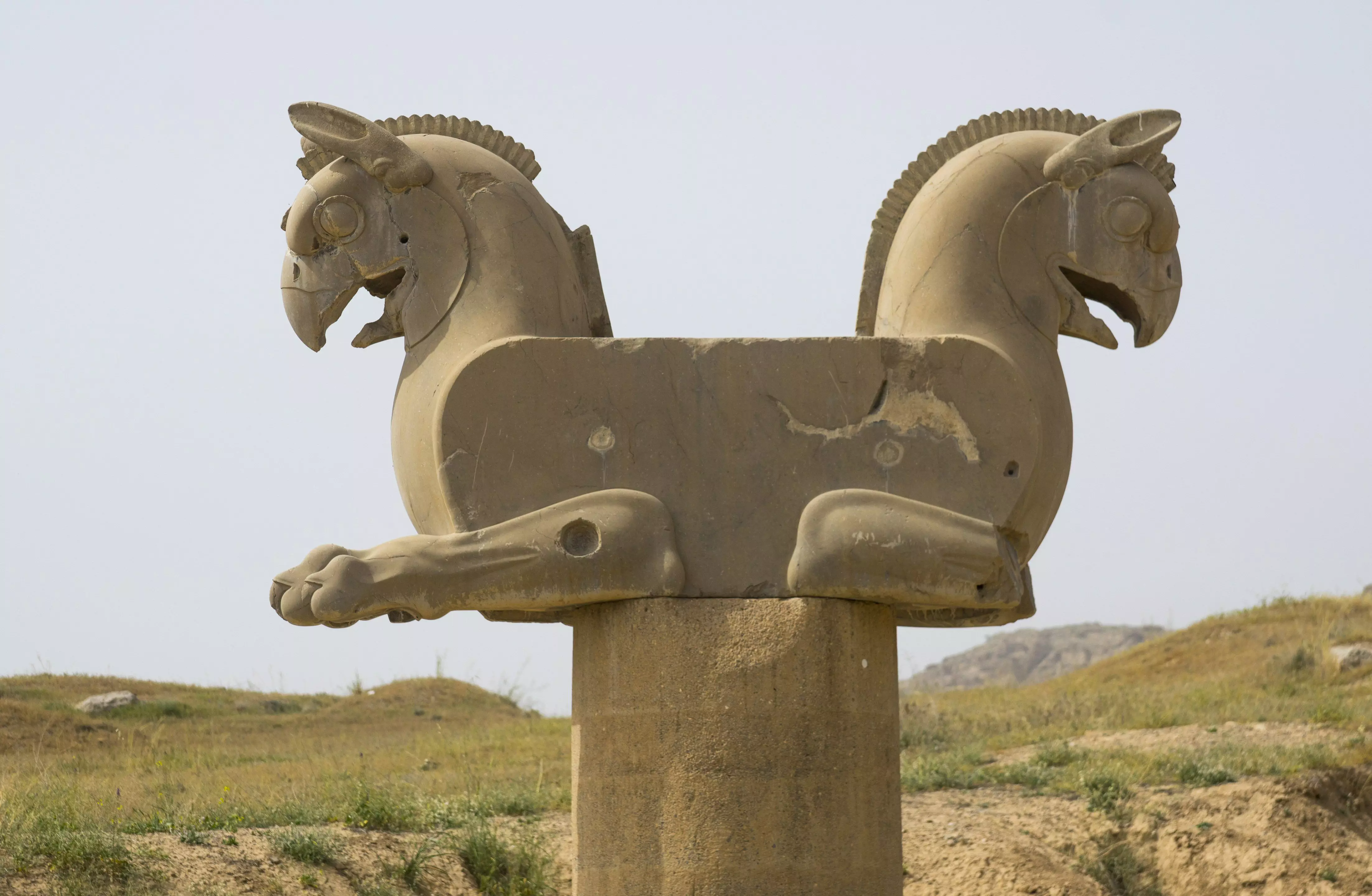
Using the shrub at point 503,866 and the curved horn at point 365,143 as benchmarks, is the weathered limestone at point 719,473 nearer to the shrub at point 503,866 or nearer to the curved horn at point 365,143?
the curved horn at point 365,143

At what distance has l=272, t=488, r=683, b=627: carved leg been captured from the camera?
14.8 feet

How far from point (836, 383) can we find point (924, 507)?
466 mm

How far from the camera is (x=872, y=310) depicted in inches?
204

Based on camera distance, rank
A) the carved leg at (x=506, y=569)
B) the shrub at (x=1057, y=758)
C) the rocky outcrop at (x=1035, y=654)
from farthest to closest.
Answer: the rocky outcrop at (x=1035, y=654) < the shrub at (x=1057, y=758) < the carved leg at (x=506, y=569)

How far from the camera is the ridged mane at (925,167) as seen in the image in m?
5.18

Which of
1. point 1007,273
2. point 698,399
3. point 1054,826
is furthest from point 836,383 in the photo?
point 1054,826

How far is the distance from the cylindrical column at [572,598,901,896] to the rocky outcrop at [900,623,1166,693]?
98.7 feet

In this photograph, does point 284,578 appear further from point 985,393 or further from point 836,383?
point 985,393

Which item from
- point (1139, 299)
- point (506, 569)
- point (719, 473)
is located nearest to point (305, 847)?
point (506, 569)

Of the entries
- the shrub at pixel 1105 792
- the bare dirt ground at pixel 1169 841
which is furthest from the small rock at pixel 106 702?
the shrub at pixel 1105 792

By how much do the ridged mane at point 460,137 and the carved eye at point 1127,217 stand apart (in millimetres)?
1927

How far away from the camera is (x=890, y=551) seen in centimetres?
450

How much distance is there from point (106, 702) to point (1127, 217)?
11583mm

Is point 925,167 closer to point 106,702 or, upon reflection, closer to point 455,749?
point 455,749
